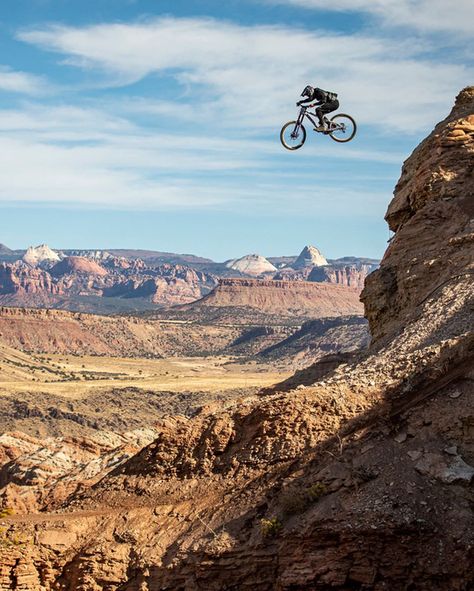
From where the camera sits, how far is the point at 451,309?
18844 millimetres

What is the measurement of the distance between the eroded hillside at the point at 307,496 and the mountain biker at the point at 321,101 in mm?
5521

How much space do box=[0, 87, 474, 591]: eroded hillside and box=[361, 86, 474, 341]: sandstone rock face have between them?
213cm

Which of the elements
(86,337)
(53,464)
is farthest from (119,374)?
(53,464)

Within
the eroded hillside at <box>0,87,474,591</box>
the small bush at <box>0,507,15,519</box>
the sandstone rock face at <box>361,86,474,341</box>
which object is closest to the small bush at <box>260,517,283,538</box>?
the eroded hillside at <box>0,87,474,591</box>

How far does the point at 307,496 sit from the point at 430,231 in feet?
39.9

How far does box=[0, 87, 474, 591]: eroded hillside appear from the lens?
13367 millimetres

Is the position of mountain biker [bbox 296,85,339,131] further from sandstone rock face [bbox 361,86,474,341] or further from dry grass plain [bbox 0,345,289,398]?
dry grass plain [bbox 0,345,289,398]

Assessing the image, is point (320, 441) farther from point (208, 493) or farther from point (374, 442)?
point (208, 493)

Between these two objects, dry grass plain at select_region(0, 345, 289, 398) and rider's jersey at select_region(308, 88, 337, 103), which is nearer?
rider's jersey at select_region(308, 88, 337, 103)

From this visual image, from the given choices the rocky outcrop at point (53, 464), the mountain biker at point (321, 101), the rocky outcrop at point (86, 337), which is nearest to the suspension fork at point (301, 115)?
the mountain biker at point (321, 101)

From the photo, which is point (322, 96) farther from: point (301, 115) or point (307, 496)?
point (307, 496)

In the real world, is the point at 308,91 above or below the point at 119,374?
above

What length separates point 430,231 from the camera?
2455 cm

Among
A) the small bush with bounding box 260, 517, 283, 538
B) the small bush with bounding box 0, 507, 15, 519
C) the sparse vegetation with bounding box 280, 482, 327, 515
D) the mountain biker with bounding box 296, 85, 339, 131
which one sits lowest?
the small bush with bounding box 0, 507, 15, 519
